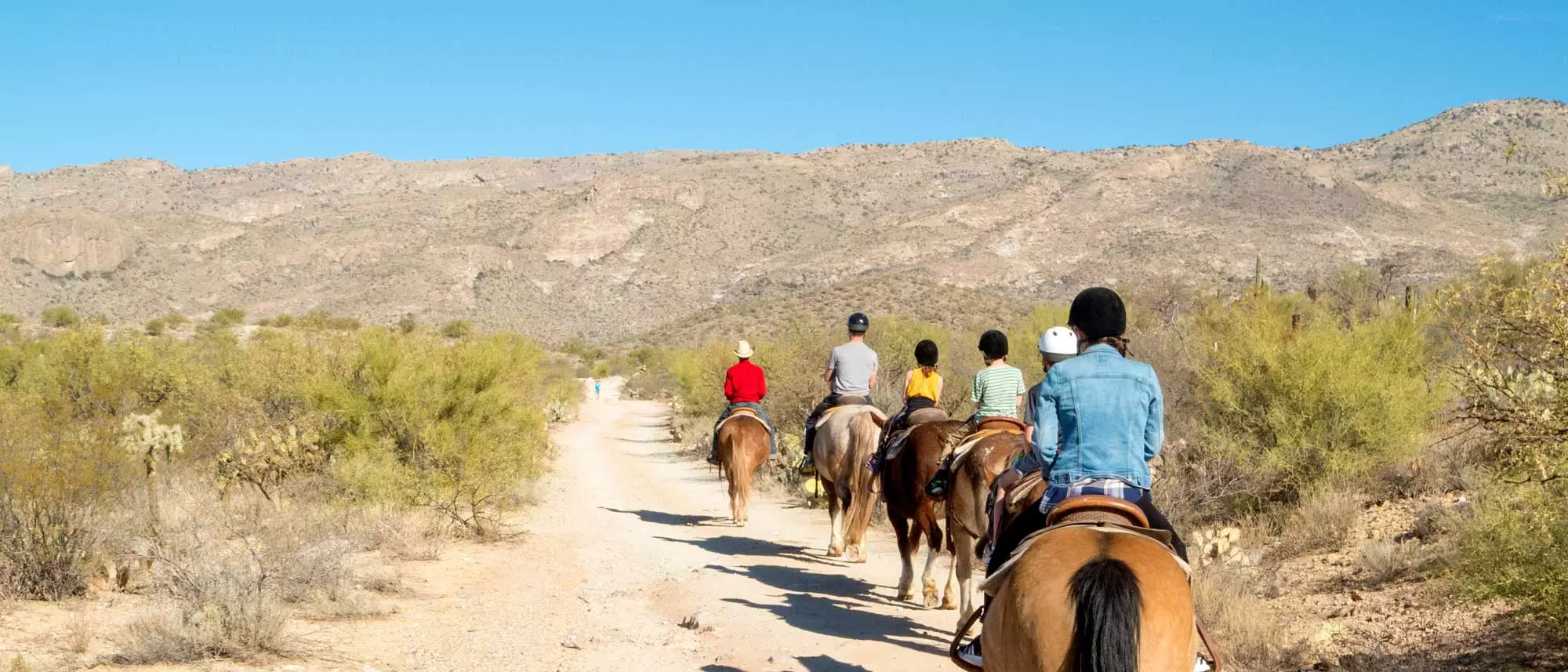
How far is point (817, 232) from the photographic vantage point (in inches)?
3757

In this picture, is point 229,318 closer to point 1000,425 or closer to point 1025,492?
point 1000,425

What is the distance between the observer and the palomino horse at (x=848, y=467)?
11.4 m

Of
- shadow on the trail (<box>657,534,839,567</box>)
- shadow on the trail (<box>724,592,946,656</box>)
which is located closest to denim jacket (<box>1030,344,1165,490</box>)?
shadow on the trail (<box>724,592,946,656</box>)

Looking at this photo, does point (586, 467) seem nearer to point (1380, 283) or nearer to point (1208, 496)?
point (1208, 496)

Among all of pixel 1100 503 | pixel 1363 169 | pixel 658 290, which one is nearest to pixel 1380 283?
pixel 1100 503

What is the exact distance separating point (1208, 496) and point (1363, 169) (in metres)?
100.0

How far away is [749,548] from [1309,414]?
254 inches

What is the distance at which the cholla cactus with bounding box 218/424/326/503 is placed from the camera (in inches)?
536

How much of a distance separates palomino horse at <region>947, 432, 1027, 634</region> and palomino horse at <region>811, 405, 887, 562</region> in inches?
81.4

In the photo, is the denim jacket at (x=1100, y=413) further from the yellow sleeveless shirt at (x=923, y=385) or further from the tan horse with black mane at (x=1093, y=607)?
the yellow sleeveless shirt at (x=923, y=385)

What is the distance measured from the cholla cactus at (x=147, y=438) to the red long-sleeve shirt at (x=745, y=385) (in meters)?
6.31

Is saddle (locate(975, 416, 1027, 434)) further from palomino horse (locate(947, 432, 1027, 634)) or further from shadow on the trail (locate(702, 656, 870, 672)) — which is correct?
shadow on the trail (locate(702, 656, 870, 672))

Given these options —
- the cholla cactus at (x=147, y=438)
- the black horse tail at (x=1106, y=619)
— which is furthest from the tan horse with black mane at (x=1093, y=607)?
the cholla cactus at (x=147, y=438)

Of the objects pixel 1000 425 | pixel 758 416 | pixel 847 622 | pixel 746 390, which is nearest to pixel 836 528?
pixel 758 416
